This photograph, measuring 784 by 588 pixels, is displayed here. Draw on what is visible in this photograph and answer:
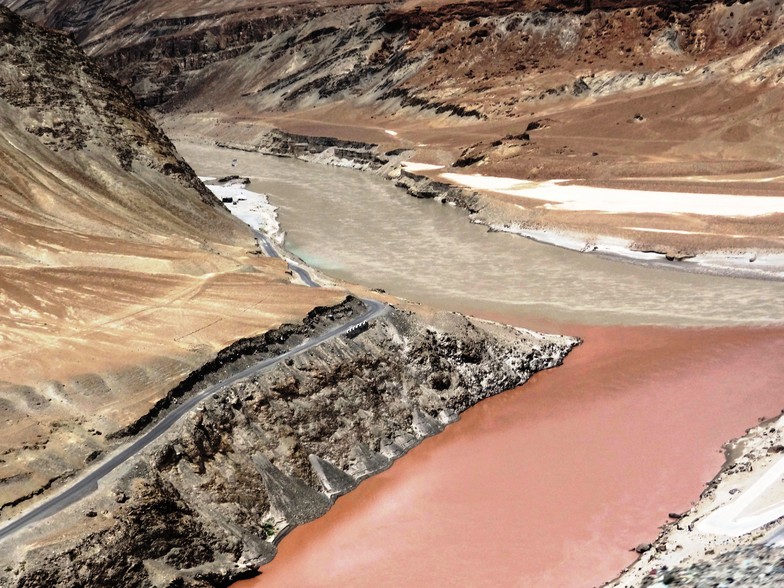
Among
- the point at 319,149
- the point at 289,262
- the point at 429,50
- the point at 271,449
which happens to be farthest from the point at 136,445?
the point at 429,50

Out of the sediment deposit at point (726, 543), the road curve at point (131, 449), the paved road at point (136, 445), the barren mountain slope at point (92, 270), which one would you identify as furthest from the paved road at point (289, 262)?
the sediment deposit at point (726, 543)

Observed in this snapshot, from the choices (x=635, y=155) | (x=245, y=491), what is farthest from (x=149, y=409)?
(x=635, y=155)

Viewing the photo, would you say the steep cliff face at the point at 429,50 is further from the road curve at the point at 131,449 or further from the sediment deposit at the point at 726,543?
the road curve at the point at 131,449

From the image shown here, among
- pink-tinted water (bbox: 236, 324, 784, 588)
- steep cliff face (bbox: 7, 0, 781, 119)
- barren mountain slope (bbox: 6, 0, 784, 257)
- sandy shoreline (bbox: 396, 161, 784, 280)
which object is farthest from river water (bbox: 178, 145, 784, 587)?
steep cliff face (bbox: 7, 0, 781, 119)

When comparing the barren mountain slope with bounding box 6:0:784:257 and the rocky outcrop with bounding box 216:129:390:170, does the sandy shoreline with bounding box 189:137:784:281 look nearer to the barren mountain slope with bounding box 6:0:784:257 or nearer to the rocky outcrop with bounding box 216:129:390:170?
the barren mountain slope with bounding box 6:0:784:257

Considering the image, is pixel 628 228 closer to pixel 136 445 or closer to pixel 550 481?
pixel 550 481

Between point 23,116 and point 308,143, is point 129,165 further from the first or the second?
point 308,143
